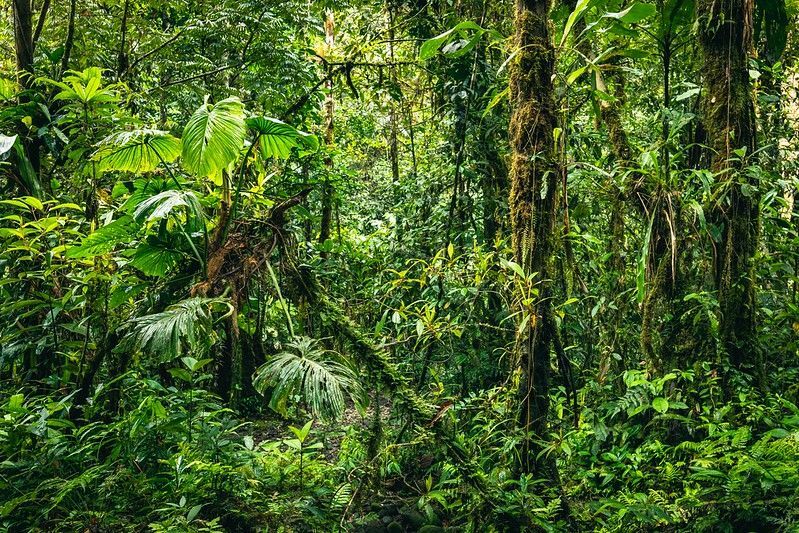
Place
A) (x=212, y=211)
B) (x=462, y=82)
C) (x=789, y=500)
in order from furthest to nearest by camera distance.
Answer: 1. (x=462, y=82)
2. (x=212, y=211)
3. (x=789, y=500)

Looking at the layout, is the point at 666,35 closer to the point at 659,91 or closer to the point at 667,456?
the point at 659,91

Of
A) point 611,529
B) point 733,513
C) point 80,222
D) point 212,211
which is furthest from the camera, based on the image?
point 212,211

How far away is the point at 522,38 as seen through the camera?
292 centimetres

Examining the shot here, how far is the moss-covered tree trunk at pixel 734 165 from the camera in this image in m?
2.98

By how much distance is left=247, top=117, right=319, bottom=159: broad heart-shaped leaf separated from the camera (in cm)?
282

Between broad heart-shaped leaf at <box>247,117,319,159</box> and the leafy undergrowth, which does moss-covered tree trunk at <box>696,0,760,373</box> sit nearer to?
the leafy undergrowth

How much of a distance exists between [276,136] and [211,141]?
0.52 metres

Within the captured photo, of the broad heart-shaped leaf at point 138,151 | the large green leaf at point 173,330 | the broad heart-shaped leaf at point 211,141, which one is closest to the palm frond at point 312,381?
the large green leaf at point 173,330

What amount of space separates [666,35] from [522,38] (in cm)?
138

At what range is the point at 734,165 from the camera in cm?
303

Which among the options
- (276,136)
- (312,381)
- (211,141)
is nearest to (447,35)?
(276,136)

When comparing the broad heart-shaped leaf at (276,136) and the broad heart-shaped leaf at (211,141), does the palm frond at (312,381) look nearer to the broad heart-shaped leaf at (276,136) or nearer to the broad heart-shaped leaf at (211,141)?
the broad heart-shaped leaf at (211,141)

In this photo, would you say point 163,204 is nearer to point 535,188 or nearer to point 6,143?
point 6,143

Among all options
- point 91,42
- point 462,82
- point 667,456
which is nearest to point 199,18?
point 91,42
